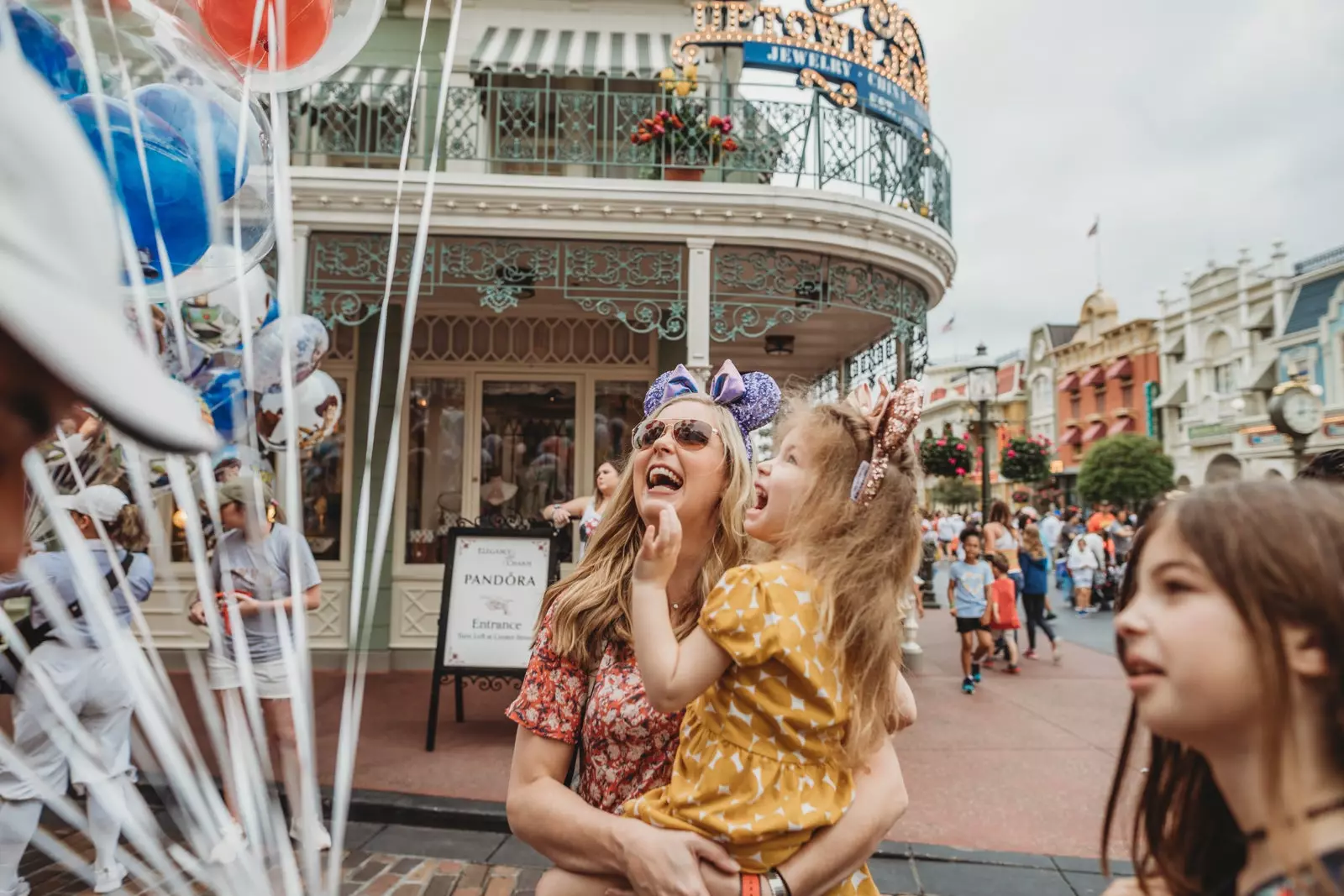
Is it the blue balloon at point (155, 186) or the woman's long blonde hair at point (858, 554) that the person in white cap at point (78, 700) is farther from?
the woman's long blonde hair at point (858, 554)

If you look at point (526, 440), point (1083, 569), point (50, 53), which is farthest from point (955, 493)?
point (50, 53)

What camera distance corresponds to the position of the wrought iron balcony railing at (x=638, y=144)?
664 centimetres

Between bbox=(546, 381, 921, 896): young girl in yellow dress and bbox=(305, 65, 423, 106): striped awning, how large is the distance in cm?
644

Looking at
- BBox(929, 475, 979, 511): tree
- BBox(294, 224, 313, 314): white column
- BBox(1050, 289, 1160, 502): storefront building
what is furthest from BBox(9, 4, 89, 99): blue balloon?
BBox(1050, 289, 1160, 502): storefront building

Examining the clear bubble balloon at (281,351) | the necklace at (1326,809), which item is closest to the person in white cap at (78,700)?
Answer: the clear bubble balloon at (281,351)

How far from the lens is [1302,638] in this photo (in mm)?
772

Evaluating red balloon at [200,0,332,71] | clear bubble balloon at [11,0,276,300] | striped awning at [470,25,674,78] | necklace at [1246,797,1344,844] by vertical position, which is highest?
striped awning at [470,25,674,78]

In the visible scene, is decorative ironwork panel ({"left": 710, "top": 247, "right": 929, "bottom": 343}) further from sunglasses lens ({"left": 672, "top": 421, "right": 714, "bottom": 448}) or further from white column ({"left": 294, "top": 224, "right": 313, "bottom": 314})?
sunglasses lens ({"left": 672, "top": 421, "right": 714, "bottom": 448})

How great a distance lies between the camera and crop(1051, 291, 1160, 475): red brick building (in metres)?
44.7

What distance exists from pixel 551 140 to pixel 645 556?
24.4ft

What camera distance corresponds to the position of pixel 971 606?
24.9 feet

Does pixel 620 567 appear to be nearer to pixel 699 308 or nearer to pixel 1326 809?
pixel 1326 809

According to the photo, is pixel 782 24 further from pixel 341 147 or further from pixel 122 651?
pixel 122 651

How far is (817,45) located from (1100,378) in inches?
1922
